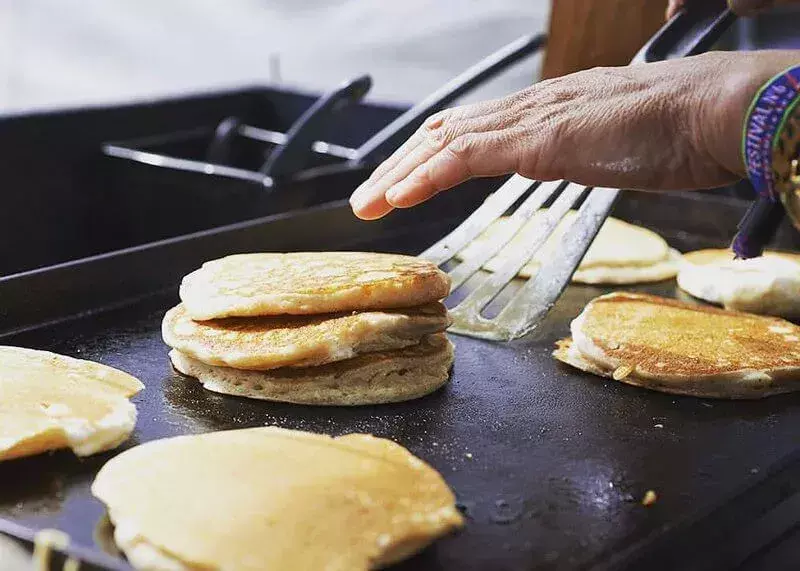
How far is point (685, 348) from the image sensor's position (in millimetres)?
2162

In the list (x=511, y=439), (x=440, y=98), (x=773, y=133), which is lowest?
(x=511, y=439)

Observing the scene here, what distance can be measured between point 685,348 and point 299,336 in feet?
2.71

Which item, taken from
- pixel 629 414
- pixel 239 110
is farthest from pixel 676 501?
pixel 239 110

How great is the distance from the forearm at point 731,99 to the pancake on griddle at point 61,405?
1105 millimetres

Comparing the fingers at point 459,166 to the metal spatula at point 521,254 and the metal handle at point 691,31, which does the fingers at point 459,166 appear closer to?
the metal spatula at point 521,254

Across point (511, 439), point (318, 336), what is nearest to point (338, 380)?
point (318, 336)

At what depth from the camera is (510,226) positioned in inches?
96.4

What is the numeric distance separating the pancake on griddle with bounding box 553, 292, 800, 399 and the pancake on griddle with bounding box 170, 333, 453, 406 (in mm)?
392

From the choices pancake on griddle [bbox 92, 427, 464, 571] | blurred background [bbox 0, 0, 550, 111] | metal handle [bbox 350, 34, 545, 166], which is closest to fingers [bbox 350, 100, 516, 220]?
pancake on griddle [bbox 92, 427, 464, 571]

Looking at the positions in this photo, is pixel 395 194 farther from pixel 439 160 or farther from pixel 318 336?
pixel 318 336

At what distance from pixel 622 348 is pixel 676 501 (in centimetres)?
53

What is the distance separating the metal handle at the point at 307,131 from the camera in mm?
3217

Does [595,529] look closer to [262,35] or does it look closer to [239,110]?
[239,110]

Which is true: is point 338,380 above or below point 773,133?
below
